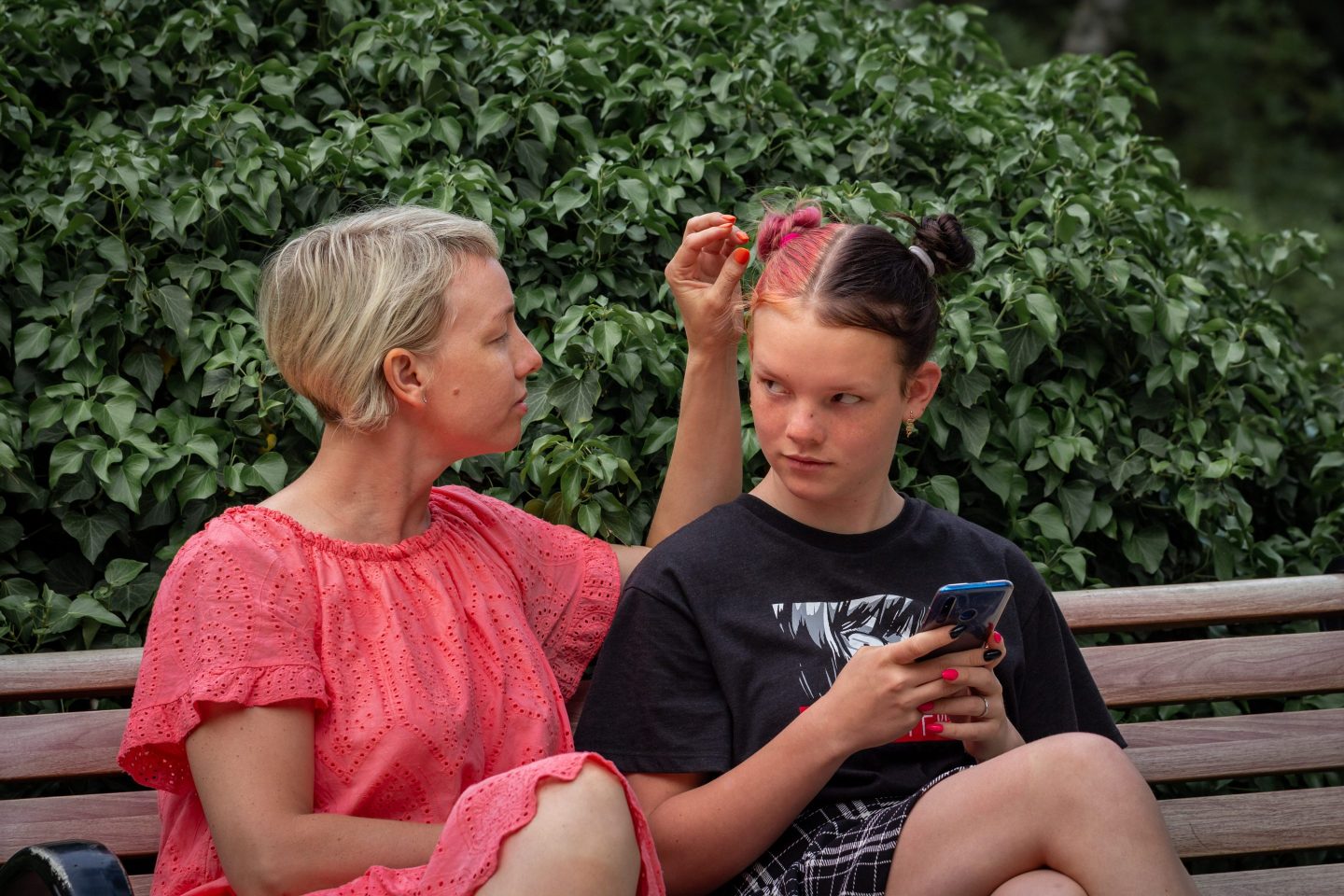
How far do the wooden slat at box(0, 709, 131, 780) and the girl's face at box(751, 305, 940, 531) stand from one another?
113cm

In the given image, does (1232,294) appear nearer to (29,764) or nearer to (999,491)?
(999,491)

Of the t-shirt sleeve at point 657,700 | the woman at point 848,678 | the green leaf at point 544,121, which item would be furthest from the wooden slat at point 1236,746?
the green leaf at point 544,121

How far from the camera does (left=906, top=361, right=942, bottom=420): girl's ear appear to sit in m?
2.31

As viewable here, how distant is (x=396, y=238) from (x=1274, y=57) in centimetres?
1273

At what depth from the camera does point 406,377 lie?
2176mm

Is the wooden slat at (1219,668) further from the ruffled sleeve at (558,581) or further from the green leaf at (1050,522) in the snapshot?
the ruffled sleeve at (558,581)

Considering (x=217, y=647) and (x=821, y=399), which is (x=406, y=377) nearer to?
(x=217, y=647)

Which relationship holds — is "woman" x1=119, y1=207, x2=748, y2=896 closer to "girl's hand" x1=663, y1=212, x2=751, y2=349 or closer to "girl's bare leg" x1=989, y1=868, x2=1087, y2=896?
"girl's hand" x1=663, y1=212, x2=751, y2=349

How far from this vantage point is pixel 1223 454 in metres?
3.05

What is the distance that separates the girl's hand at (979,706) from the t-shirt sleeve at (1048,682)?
0.55 ft

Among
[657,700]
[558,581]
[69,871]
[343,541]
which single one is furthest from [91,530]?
[657,700]

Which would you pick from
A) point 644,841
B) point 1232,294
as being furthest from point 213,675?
point 1232,294

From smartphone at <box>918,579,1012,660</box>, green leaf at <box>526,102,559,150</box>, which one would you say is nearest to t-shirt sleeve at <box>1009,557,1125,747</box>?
smartphone at <box>918,579,1012,660</box>

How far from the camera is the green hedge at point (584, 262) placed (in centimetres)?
276
